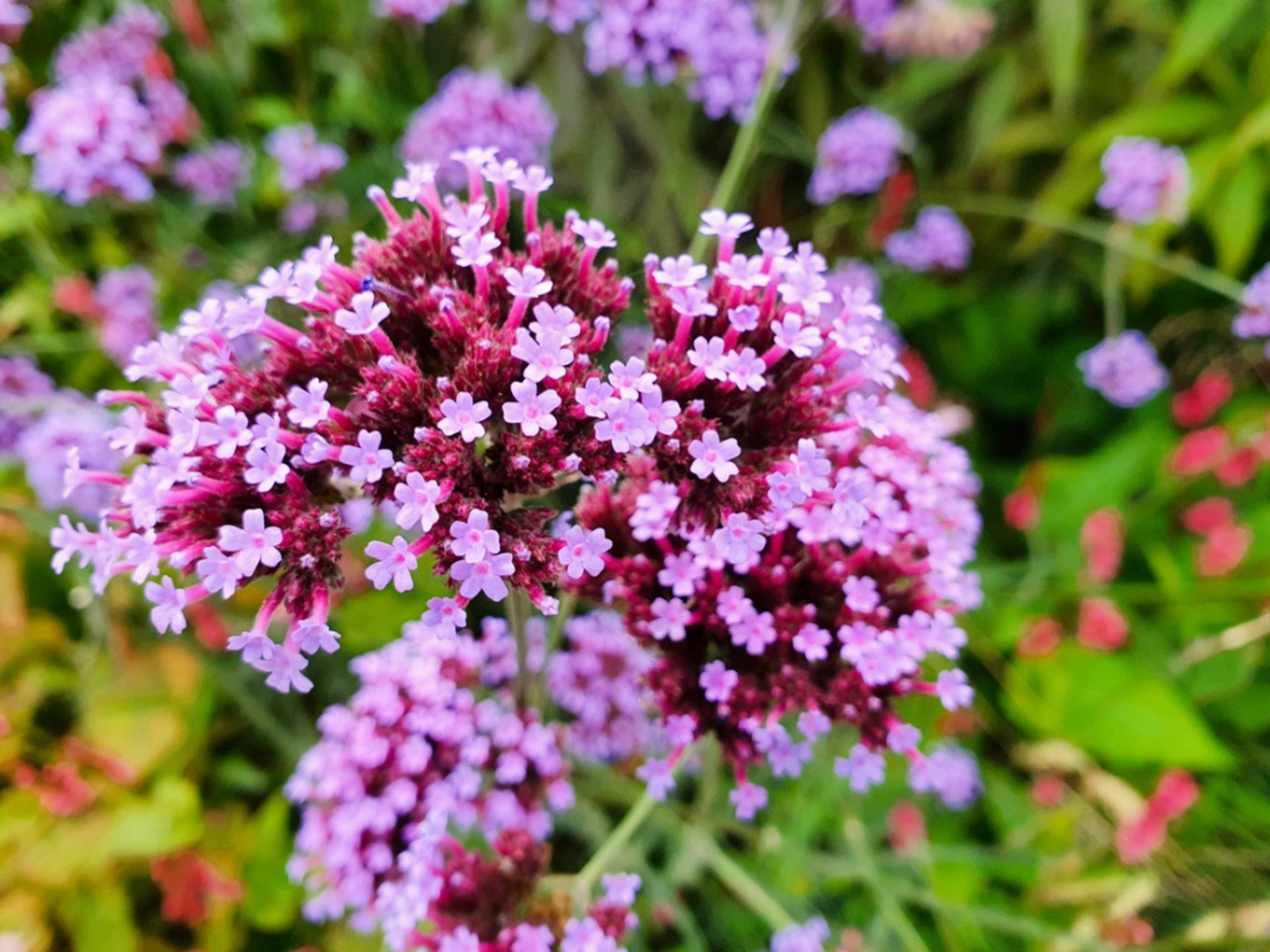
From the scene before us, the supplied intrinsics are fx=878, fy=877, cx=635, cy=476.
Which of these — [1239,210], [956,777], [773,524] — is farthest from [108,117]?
[1239,210]

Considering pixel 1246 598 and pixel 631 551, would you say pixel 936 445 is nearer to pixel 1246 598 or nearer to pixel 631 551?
pixel 631 551

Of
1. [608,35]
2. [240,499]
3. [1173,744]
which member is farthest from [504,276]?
[1173,744]

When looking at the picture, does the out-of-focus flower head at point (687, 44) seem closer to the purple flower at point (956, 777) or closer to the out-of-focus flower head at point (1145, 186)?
the out-of-focus flower head at point (1145, 186)

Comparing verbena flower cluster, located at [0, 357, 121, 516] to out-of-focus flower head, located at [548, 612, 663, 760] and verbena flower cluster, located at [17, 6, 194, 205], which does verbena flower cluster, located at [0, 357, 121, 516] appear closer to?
verbena flower cluster, located at [17, 6, 194, 205]

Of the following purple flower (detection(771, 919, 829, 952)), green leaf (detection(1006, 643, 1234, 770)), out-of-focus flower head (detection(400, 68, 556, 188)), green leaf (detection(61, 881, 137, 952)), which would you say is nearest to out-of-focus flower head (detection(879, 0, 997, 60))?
out-of-focus flower head (detection(400, 68, 556, 188))

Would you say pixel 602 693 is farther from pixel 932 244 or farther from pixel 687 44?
pixel 932 244

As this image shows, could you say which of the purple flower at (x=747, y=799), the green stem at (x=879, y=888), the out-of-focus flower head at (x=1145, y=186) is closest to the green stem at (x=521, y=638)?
the purple flower at (x=747, y=799)
